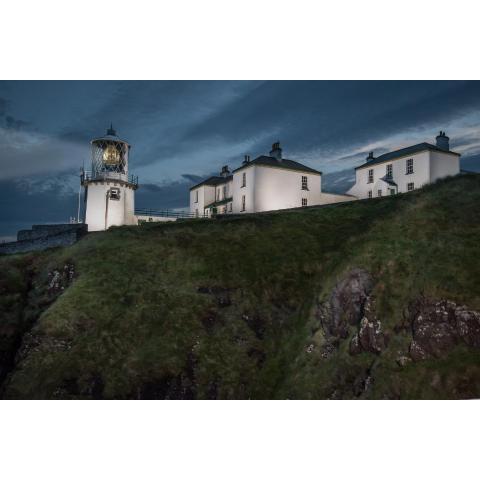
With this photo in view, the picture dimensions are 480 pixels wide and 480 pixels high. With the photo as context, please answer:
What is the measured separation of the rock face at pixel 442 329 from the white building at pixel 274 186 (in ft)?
83.7

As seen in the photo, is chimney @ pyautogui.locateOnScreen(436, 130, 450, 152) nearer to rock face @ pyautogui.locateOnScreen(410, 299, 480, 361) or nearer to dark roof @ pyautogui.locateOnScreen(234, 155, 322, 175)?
dark roof @ pyautogui.locateOnScreen(234, 155, 322, 175)

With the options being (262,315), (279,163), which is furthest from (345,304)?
(279,163)

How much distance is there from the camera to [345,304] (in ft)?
62.9

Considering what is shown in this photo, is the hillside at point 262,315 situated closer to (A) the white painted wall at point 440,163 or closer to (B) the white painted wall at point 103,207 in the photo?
(B) the white painted wall at point 103,207

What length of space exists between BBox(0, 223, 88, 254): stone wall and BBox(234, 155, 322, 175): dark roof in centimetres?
1703

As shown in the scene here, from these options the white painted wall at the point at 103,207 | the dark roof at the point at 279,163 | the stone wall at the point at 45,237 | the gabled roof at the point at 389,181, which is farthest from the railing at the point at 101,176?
the gabled roof at the point at 389,181

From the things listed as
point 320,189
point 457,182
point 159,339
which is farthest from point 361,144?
point 159,339

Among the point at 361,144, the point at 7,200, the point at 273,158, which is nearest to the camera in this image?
the point at 7,200

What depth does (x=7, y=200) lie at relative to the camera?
33719mm

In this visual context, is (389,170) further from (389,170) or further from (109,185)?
(109,185)

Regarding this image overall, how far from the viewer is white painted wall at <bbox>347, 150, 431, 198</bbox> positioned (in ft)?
126

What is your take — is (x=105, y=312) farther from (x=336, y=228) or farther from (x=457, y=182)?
(x=457, y=182)

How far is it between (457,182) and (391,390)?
18.3 metres

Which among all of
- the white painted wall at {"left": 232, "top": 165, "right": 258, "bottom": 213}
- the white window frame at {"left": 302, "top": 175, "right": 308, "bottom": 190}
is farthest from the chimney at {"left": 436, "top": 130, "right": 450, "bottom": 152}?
the white painted wall at {"left": 232, "top": 165, "right": 258, "bottom": 213}
